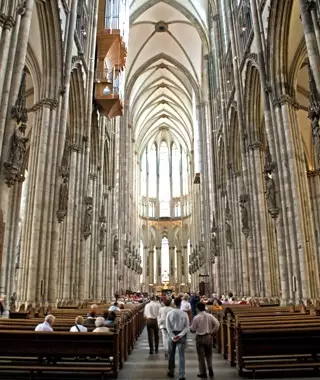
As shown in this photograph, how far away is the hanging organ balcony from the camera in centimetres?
2208

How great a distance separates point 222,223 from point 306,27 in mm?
18511

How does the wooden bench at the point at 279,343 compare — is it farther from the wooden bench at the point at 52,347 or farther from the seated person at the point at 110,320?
the seated person at the point at 110,320

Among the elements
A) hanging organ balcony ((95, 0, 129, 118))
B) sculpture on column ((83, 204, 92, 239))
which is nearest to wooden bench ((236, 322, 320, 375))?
sculpture on column ((83, 204, 92, 239))

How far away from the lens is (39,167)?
13.5m

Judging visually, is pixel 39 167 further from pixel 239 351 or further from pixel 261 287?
pixel 261 287

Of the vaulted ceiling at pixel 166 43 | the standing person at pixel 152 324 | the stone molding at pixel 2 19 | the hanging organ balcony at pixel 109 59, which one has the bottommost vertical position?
the standing person at pixel 152 324

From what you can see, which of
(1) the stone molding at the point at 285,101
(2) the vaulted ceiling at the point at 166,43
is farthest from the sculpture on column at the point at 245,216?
(2) the vaulted ceiling at the point at 166,43

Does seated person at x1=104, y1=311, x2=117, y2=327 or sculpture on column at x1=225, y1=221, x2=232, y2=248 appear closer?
seated person at x1=104, y1=311, x2=117, y2=327

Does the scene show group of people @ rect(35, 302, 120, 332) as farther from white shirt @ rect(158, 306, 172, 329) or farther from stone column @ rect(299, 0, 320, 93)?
stone column @ rect(299, 0, 320, 93)

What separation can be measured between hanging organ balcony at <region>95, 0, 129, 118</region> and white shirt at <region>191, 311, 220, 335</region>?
17.0m

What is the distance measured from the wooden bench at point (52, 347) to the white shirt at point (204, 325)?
1.60m

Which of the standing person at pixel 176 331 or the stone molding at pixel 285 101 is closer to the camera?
the standing person at pixel 176 331

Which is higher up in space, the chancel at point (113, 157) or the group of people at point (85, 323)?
the chancel at point (113, 157)

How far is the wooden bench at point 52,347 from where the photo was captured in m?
5.69
